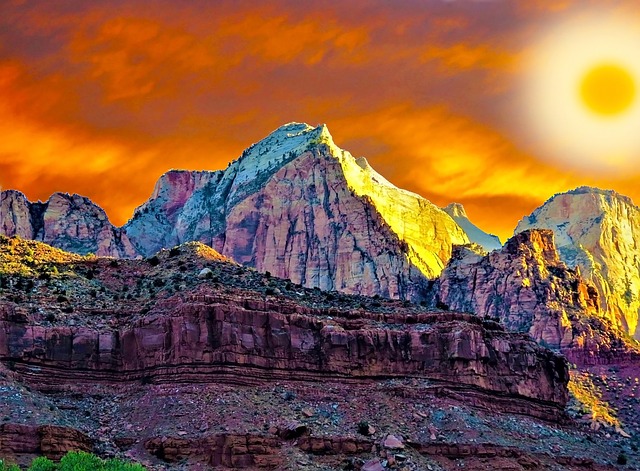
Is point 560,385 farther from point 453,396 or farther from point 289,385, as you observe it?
point 289,385

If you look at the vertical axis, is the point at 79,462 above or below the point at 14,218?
below

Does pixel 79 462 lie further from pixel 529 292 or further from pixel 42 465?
pixel 529 292

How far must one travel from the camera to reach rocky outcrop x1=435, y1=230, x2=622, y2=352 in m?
168

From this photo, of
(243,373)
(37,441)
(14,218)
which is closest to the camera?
(37,441)

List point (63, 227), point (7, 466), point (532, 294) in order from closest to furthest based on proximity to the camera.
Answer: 1. point (7, 466)
2. point (532, 294)
3. point (63, 227)

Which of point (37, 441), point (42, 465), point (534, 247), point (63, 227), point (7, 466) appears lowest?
point (42, 465)

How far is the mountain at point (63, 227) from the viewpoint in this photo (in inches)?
7584

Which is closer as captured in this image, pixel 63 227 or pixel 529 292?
pixel 529 292

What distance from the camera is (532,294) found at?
6875 inches

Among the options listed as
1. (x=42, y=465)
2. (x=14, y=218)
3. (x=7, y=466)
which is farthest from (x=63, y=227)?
(x=42, y=465)

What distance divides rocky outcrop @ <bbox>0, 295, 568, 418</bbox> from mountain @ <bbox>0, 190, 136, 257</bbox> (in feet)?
269

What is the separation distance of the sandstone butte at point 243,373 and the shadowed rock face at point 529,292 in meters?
43.6

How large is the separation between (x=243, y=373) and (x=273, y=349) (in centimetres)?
395

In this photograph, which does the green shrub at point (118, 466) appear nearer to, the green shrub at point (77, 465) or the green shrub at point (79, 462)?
the green shrub at point (77, 465)
